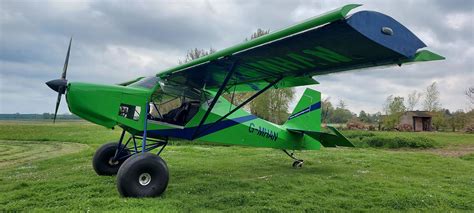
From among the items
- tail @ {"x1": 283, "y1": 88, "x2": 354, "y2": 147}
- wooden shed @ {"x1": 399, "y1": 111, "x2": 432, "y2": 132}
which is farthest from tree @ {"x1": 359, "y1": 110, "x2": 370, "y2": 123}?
tail @ {"x1": 283, "y1": 88, "x2": 354, "y2": 147}

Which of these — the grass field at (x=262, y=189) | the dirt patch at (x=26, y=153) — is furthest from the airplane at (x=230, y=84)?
the dirt patch at (x=26, y=153)

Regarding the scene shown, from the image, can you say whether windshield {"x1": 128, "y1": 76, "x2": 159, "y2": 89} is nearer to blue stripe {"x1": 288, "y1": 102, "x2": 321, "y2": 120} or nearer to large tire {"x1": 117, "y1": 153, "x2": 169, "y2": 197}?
large tire {"x1": 117, "y1": 153, "x2": 169, "y2": 197}

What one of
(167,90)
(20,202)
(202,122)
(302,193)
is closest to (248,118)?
(202,122)

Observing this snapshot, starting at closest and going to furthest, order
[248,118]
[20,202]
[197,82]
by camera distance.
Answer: [20,202] < [197,82] < [248,118]

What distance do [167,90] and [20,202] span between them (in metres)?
3.50

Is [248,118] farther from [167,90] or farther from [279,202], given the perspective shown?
[279,202]

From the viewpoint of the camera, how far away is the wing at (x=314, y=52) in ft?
14.1

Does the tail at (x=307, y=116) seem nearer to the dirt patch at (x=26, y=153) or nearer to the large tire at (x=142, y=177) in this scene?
the large tire at (x=142, y=177)

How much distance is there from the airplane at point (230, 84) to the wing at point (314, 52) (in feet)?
0.04

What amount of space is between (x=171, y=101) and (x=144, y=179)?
8.45 feet

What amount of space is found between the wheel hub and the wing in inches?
96.9

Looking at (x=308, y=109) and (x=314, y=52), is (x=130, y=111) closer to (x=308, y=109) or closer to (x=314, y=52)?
(x=314, y=52)

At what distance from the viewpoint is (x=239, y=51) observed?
5.84 m

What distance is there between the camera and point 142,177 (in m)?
5.76
